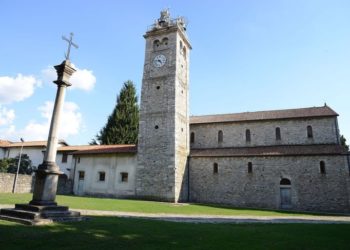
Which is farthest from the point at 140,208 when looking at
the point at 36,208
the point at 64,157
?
the point at 64,157

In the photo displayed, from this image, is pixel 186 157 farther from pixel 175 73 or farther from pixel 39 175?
pixel 39 175

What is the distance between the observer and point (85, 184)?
27797 mm

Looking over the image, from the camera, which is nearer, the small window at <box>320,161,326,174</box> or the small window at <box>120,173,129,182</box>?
the small window at <box>320,161,326,174</box>

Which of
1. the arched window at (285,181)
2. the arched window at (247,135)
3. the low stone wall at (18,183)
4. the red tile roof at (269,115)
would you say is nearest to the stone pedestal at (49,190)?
the low stone wall at (18,183)

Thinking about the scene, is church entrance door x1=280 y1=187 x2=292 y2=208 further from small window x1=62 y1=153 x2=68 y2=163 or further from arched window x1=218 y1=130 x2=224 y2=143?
small window x1=62 y1=153 x2=68 y2=163

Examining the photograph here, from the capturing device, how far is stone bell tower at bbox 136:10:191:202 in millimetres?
24422

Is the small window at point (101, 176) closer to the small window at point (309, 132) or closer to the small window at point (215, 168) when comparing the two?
the small window at point (215, 168)

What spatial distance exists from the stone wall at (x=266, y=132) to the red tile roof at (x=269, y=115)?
16.8 inches

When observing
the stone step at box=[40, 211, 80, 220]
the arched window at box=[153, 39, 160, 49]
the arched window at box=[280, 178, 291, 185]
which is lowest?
Result: the stone step at box=[40, 211, 80, 220]

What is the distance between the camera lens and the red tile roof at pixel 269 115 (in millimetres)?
25656

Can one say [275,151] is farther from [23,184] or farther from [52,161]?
[23,184]

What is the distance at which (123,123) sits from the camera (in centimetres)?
4147

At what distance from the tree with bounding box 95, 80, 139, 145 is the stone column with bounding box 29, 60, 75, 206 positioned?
29628mm

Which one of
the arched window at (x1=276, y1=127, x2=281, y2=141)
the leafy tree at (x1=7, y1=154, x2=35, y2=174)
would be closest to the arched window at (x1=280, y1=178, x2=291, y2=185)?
the arched window at (x1=276, y1=127, x2=281, y2=141)
